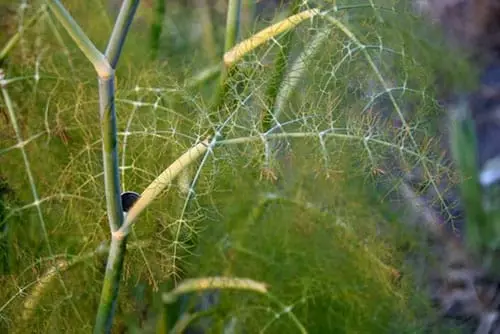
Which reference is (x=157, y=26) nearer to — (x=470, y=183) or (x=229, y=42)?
(x=229, y=42)

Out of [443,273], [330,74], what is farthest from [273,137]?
[443,273]

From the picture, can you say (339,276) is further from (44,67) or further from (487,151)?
(487,151)

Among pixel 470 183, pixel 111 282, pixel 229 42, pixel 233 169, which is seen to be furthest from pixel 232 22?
pixel 470 183

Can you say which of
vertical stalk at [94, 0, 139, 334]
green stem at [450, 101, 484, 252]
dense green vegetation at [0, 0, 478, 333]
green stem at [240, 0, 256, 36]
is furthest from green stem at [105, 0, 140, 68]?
green stem at [450, 101, 484, 252]

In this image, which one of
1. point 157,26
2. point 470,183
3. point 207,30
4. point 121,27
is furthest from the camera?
point 470,183

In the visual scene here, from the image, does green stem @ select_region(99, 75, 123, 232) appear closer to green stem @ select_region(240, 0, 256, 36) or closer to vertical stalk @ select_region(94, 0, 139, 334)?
vertical stalk @ select_region(94, 0, 139, 334)

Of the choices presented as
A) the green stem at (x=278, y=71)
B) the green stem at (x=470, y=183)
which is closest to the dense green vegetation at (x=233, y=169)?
the green stem at (x=278, y=71)
